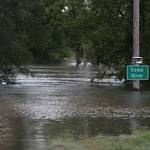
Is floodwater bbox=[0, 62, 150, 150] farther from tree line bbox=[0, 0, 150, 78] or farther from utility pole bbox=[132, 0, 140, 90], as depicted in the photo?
tree line bbox=[0, 0, 150, 78]

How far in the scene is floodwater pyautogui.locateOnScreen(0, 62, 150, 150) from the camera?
12020mm

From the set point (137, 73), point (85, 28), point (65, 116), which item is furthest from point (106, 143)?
point (85, 28)

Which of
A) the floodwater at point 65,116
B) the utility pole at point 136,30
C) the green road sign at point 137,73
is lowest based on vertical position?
the floodwater at point 65,116

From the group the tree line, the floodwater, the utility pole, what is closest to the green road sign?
the floodwater

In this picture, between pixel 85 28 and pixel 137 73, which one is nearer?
pixel 137 73

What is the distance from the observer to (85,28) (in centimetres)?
3011

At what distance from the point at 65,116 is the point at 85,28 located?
15011 millimetres

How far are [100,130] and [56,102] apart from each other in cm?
658

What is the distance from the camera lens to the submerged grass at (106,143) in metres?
Result: 10.1

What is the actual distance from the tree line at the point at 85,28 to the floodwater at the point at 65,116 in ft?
13.4

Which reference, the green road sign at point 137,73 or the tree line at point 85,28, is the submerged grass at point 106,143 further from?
the tree line at point 85,28

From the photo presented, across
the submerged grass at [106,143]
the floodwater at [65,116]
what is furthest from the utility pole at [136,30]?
the submerged grass at [106,143]

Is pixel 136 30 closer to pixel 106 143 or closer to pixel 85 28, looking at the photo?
pixel 85 28

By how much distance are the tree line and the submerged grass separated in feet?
50.0
